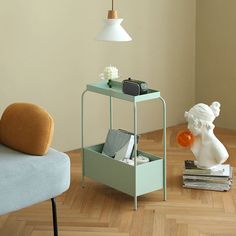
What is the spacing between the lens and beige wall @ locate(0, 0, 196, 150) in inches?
178

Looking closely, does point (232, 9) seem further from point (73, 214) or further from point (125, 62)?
point (73, 214)

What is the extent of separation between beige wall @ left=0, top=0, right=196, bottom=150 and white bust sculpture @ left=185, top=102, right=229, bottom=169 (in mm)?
1054

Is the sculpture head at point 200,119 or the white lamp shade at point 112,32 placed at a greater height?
the white lamp shade at point 112,32

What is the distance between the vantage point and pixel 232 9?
518 centimetres

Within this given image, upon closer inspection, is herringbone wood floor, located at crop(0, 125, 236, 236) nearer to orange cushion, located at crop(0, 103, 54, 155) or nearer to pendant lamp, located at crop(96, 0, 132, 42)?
orange cushion, located at crop(0, 103, 54, 155)

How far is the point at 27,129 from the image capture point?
3398mm

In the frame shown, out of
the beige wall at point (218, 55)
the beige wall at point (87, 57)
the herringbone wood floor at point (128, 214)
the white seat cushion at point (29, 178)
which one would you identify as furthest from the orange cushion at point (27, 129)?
the beige wall at point (218, 55)

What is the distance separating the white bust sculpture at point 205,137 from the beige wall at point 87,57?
1.05 m

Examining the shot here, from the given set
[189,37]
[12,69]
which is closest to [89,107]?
[12,69]

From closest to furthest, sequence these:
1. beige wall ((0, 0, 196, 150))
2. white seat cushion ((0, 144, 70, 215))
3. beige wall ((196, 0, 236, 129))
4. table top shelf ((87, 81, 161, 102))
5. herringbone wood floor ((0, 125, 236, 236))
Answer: white seat cushion ((0, 144, 70, 215)) → herringbone wood floor ((0, 125, 236, 236)) → table top shelf ((87, 81, 161, 102)) → beige wall ((0, 0, 196, 150)) → beige wall ((196, 0, 236, 129))

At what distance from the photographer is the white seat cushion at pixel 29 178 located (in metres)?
3.21

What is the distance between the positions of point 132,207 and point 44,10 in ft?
4.89

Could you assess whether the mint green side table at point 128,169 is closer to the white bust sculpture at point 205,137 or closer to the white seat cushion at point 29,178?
the white bust sculpture at point 205,137

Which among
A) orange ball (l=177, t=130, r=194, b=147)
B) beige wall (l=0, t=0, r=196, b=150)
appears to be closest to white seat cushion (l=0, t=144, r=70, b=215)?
orange ball (l=177, t=130, r=194, b=147)
